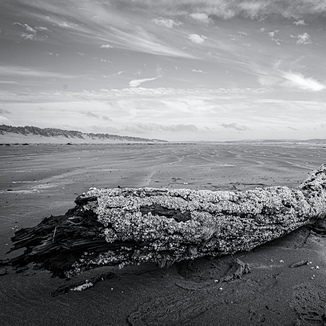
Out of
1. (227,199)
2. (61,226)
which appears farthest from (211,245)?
(61,226)

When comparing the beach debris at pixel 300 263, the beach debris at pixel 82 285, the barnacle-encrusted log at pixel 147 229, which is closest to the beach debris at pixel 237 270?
the barnacle-encrusted log at pixel 147 229

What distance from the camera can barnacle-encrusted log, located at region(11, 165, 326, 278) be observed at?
9.51 feet

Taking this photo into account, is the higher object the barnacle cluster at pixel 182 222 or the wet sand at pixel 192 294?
the barnacle cluster at pixel 182 222

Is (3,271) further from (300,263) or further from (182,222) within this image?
(300,263)

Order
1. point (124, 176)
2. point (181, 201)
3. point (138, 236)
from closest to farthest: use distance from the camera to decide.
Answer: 1. point (138, 236)
2. point (181, 201)
3. point (124, 176)

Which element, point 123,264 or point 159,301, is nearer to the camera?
point 159,301

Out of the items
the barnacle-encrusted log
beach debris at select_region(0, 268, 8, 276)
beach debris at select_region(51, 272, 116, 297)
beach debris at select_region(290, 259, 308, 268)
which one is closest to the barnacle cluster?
the barnacle-encrusted log

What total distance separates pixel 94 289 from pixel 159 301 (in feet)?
2.40

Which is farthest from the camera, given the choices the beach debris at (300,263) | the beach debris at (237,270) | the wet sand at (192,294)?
the beach debris at (300,263)

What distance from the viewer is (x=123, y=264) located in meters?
3.03

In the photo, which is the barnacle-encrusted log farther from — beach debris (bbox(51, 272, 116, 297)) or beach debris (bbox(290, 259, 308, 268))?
beach debris (bbox(290, 259, 308, 268))

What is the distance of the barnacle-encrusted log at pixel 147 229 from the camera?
9.51ft

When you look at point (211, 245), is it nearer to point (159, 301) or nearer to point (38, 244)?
point (159, 301)

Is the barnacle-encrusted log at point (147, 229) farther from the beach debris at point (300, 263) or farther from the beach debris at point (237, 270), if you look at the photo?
the beach debris at point (300, 263)
